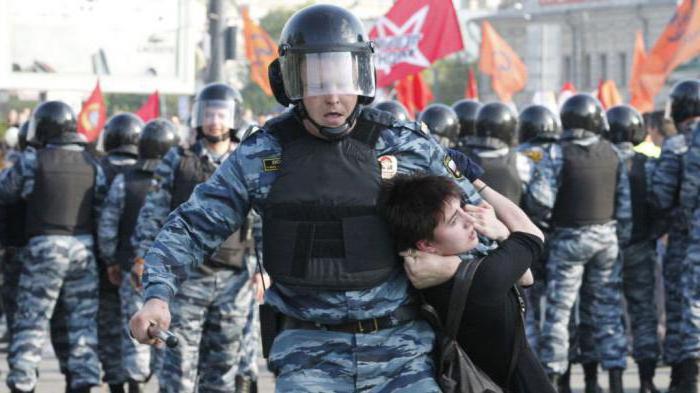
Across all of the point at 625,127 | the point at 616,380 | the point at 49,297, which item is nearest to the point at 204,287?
the point at 49,297

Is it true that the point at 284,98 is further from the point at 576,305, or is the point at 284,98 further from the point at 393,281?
the point at 576,305

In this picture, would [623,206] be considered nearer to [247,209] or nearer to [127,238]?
[127,238]

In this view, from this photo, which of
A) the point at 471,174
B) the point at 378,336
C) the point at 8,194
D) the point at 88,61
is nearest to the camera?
the point at 378,336

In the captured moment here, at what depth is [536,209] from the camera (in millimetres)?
10742

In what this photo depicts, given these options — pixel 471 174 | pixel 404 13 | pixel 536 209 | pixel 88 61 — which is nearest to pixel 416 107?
pixel 404 13

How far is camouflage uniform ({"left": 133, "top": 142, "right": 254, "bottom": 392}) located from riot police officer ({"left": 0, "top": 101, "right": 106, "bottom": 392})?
3.15 ft

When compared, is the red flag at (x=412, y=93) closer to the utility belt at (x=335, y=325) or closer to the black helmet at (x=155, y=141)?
the black helmet at (x=155, y=141)

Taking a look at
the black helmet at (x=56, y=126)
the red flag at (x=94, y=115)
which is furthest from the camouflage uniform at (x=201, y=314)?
the red flag at (x=94, y=115)

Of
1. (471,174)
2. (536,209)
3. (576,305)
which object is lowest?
(576,305)

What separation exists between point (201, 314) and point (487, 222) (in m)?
4.12

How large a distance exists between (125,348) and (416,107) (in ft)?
30.1

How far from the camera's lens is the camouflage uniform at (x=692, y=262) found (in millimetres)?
10148

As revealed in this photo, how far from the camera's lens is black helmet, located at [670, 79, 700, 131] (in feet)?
37.5

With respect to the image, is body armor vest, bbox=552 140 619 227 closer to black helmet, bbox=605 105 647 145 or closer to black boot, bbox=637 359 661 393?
black boot, bbox=637 359 661 393
